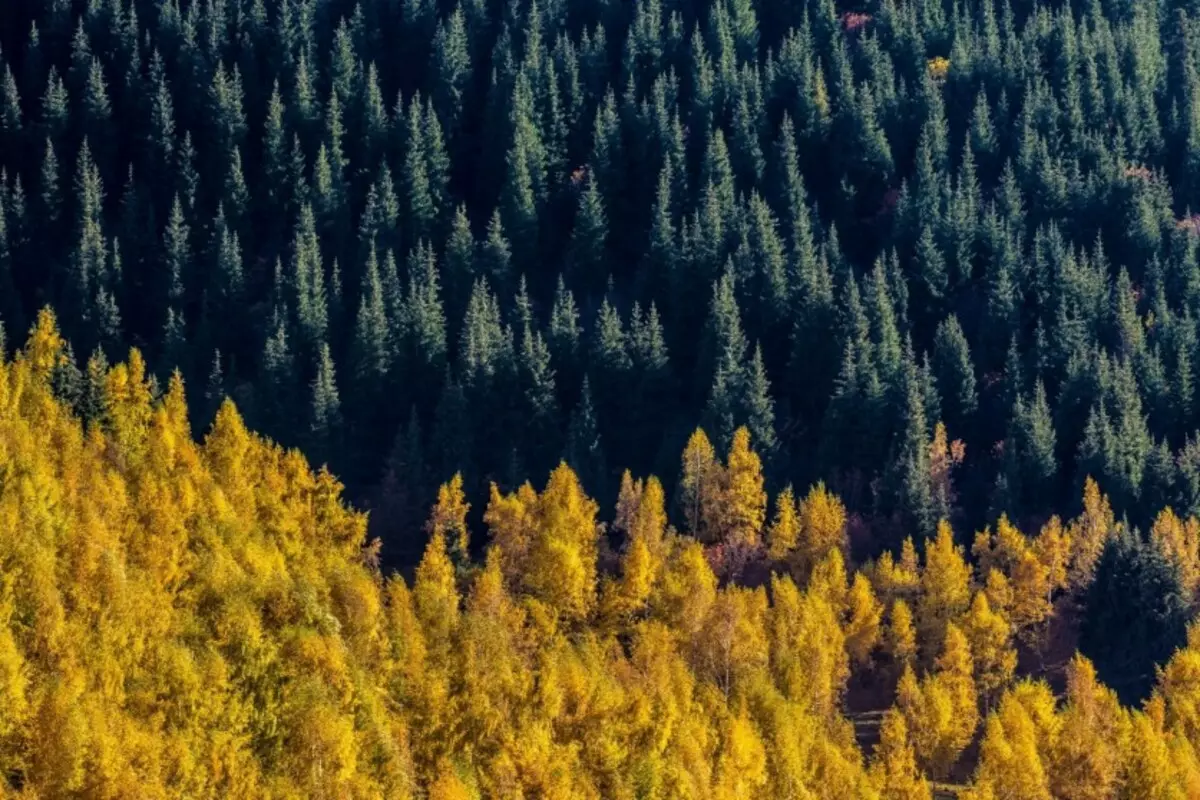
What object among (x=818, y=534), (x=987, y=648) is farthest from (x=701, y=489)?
(x=987, y=648)

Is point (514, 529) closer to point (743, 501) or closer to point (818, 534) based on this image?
point (743, 501)

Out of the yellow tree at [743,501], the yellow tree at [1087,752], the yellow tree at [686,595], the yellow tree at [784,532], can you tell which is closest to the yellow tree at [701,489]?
the yellow tree at [743,501]

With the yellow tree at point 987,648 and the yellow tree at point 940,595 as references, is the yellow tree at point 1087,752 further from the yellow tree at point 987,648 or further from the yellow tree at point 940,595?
the yellow tree at point 940,595

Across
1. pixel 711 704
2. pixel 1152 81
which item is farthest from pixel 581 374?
pixel 1152 81

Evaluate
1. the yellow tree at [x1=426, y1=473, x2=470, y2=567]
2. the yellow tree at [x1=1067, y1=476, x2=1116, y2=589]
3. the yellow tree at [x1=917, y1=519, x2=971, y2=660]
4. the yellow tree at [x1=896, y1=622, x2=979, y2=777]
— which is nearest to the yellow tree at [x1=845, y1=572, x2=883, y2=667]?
the yellow tree at [x1=917, y1=519, x2=971, y2=660]

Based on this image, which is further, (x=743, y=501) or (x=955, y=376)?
(x=955, y=376)

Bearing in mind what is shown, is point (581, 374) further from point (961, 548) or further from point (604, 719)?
point (604, 719)

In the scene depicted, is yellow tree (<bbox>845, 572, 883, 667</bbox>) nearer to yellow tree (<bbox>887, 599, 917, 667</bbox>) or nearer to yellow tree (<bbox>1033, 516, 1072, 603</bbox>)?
yellow tree (<bbox>887, 599, 917, 667</bbox>)
